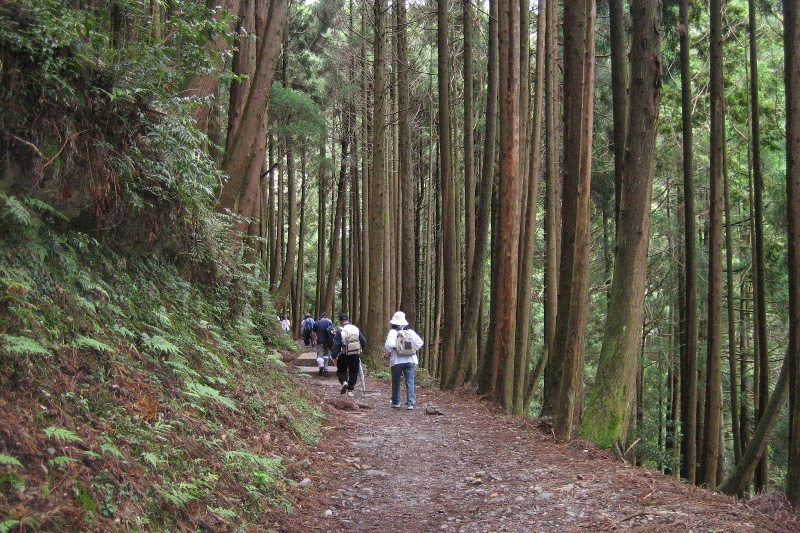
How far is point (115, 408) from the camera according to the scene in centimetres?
402

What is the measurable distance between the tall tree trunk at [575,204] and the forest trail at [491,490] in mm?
875

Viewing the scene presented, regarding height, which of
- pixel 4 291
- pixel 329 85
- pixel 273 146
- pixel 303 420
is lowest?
pixel 303 420

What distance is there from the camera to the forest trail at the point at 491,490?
4.98 meters

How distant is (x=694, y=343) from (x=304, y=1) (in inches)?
838

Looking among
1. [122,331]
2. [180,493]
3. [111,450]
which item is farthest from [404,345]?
[111,450]

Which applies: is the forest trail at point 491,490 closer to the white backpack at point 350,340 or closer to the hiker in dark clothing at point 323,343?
the white backpack at point 350,340

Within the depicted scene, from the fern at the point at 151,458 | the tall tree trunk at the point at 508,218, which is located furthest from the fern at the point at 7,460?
the tall tree trunk at the point at 508,218

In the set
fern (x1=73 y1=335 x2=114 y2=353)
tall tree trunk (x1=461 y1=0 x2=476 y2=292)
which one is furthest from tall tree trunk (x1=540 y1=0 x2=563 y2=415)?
fern (x1=73 y1=335 x2=114 y2=353)

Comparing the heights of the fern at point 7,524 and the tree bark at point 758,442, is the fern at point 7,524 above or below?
above

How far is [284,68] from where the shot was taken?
86.7 feet

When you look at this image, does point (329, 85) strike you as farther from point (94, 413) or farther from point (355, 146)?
point (94, 413)

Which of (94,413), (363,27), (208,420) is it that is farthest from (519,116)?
(363,27)

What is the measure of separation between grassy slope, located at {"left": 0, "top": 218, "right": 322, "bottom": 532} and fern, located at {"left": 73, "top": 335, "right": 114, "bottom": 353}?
0.01 metres

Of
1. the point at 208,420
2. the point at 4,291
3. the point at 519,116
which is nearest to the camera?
the point at 4,291
